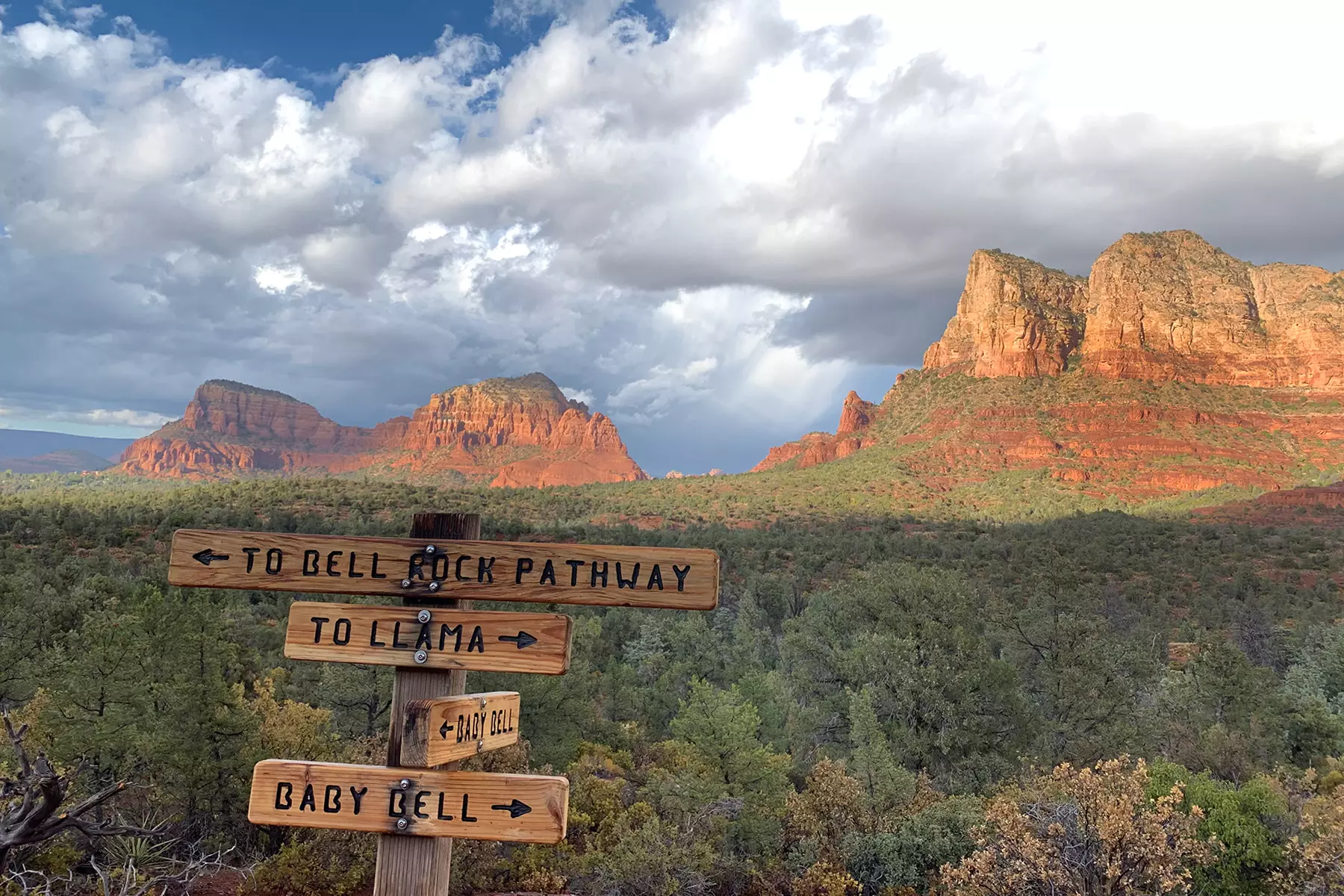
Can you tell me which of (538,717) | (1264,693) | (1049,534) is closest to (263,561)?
(538,717)

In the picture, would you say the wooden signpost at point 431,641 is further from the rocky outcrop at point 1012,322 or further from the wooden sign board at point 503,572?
the rocky outcrop at point 1012,322

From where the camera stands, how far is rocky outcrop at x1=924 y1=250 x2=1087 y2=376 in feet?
435

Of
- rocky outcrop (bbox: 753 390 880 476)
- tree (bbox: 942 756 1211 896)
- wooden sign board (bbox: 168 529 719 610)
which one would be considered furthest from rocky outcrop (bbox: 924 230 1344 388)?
wooden sign board (bbox: 168 529 719 610)

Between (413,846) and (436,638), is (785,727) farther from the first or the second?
(436,638)

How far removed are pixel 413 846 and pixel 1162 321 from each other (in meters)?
154

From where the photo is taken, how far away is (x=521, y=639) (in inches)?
174

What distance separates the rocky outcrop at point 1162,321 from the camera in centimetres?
12619

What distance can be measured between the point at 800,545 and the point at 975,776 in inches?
1712

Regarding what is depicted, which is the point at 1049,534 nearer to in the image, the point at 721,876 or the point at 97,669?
the point at 721,876

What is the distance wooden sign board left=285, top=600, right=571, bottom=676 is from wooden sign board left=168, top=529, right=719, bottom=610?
0.42 feet

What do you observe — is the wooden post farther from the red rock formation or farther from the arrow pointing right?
the red rock formation

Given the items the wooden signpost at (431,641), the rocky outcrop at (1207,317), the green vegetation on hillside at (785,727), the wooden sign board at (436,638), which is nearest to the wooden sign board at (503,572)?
the wooden signpost at (431,641)

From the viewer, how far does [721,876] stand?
14.8 m

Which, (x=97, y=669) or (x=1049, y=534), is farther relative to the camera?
(x=1049, y=534)
